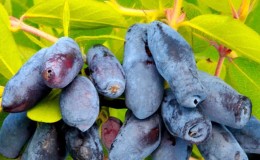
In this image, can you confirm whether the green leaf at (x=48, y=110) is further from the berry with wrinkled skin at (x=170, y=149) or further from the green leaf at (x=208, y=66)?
the green leaf at (x=208, y=66)

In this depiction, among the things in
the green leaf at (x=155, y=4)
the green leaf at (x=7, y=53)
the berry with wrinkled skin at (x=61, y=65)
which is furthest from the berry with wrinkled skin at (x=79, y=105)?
the green leaf at (x=155, y=4)

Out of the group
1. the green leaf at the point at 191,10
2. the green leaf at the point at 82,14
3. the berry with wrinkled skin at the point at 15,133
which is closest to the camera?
the berry with wrinkled skin at the point at 15,133

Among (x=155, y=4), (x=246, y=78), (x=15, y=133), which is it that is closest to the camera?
(x=15, y=133)

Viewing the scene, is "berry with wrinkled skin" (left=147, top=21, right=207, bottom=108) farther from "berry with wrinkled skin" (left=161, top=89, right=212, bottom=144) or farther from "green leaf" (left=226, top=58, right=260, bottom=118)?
"green leaf" (left=226, top=58, right=260, bottom=118)

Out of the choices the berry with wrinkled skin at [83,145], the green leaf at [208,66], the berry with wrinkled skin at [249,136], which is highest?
the berry with wrinkled skin at [83,145]

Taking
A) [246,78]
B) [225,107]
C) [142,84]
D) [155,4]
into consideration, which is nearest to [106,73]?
[142,84]

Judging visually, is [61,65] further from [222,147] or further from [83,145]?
[222,147]
